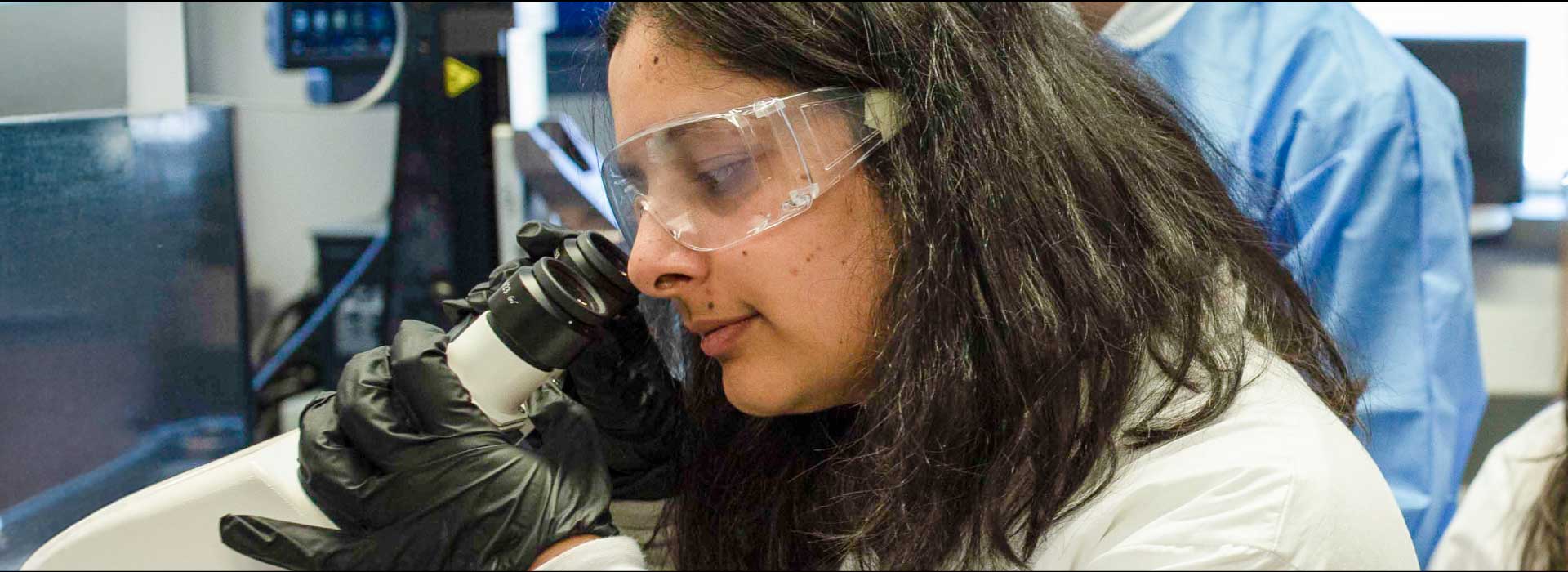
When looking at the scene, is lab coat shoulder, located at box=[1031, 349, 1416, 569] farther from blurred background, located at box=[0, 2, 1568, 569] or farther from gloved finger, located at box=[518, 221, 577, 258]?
gloved finger, located at box=[518, 221, 577, 258]

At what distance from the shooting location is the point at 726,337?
0.99 meters

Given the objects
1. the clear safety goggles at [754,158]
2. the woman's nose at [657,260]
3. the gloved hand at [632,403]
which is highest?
the clear safety goggles at [754,158]

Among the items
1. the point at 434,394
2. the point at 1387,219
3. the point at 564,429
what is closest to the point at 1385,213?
the point at 1387,219

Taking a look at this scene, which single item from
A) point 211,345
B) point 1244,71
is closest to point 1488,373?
point 1244,71

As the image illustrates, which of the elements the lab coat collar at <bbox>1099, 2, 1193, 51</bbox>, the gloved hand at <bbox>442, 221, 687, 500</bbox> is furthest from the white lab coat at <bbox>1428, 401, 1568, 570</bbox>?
the lab coat collar at <bbox>1099, 2, 1193, 51</bbox>

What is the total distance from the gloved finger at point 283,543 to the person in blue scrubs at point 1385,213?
3.64 feet

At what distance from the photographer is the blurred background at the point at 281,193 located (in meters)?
1.12

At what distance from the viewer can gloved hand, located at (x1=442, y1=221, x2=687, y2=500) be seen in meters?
1.14

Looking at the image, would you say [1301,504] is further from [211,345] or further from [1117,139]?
[211,345]

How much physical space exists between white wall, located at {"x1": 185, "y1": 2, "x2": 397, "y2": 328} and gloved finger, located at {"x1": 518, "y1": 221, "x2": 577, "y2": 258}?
30.6 inches

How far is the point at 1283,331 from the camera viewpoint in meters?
1.05

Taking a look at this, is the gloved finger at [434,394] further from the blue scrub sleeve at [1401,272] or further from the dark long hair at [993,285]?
the blue scrub sleeve at [1401,272]

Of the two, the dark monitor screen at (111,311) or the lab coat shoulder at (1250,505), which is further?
the dark monitor screen at (111,311)

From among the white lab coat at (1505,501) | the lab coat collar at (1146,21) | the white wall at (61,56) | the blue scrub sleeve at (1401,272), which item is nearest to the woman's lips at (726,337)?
the white lab coat at (1505,501)
